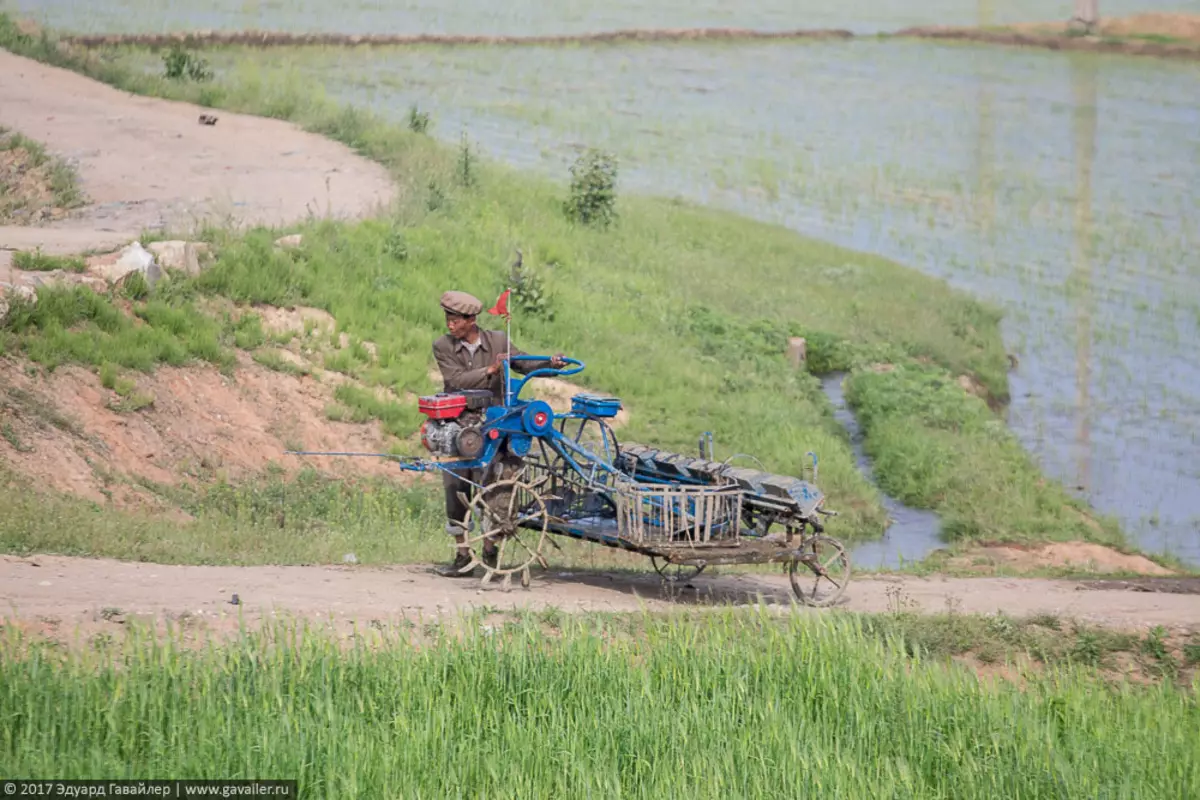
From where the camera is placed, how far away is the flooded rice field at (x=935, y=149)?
2353 centimetres

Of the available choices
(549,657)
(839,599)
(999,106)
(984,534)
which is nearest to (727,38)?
(999,106)

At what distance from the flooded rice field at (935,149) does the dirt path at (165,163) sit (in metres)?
4.88

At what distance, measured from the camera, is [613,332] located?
57.8 ft

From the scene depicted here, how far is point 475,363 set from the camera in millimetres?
9867

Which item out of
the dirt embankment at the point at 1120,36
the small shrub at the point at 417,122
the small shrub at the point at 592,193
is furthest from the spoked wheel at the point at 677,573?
the dirt embankment at the point at 1120,36

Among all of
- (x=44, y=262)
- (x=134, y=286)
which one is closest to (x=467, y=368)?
(x=134, y=286)

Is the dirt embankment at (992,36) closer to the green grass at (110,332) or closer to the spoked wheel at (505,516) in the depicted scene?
the green grass at (110,332)

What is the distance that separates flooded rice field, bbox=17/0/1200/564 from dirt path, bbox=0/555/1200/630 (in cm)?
985

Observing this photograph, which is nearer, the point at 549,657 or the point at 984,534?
the point at 549,657

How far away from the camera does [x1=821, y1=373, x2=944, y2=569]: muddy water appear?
13.9 metres

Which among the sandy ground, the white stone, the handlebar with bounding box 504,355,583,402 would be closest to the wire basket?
the sandy ground

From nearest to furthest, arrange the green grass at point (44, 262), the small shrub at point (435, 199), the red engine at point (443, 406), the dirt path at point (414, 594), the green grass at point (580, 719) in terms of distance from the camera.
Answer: the green grass at point (580, 719)
the dirt path at point (414, 594)
the red engine at point (443, 406)
the green grass at point (44, 262)
the small shrub at point (435, 199)

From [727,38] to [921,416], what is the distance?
19.8 m

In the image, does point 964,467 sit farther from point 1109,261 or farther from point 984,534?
point 1109,261
